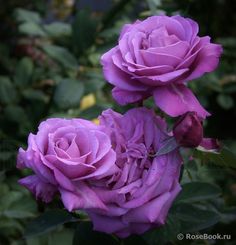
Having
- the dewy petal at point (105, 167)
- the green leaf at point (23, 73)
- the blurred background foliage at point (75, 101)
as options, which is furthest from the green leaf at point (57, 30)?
the dewy petal at point (105, 167)

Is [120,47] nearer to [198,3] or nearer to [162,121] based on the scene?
[162,121]

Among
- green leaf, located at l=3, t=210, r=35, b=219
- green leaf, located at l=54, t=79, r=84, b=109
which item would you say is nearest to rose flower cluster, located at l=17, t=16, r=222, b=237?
green leaf, located at l=3, t=210, r=35, b=219

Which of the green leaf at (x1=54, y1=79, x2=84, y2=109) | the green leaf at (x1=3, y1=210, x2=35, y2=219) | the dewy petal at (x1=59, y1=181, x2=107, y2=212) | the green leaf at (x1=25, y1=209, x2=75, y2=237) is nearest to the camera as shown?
the dewy petal at (x1=59, y1=181, x2=107, y2=212)

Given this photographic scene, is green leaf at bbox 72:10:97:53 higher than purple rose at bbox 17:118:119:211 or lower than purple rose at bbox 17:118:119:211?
lower

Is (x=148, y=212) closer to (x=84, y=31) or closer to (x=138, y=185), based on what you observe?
(x=138, y=185)

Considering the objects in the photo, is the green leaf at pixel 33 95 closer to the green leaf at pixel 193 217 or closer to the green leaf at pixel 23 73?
the green leaf at pixel 23 73

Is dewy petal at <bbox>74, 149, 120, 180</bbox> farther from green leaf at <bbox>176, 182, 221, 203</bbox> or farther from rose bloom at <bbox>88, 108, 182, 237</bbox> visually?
green leaf at <bbox>176, 182, 221, 203</bbox>
